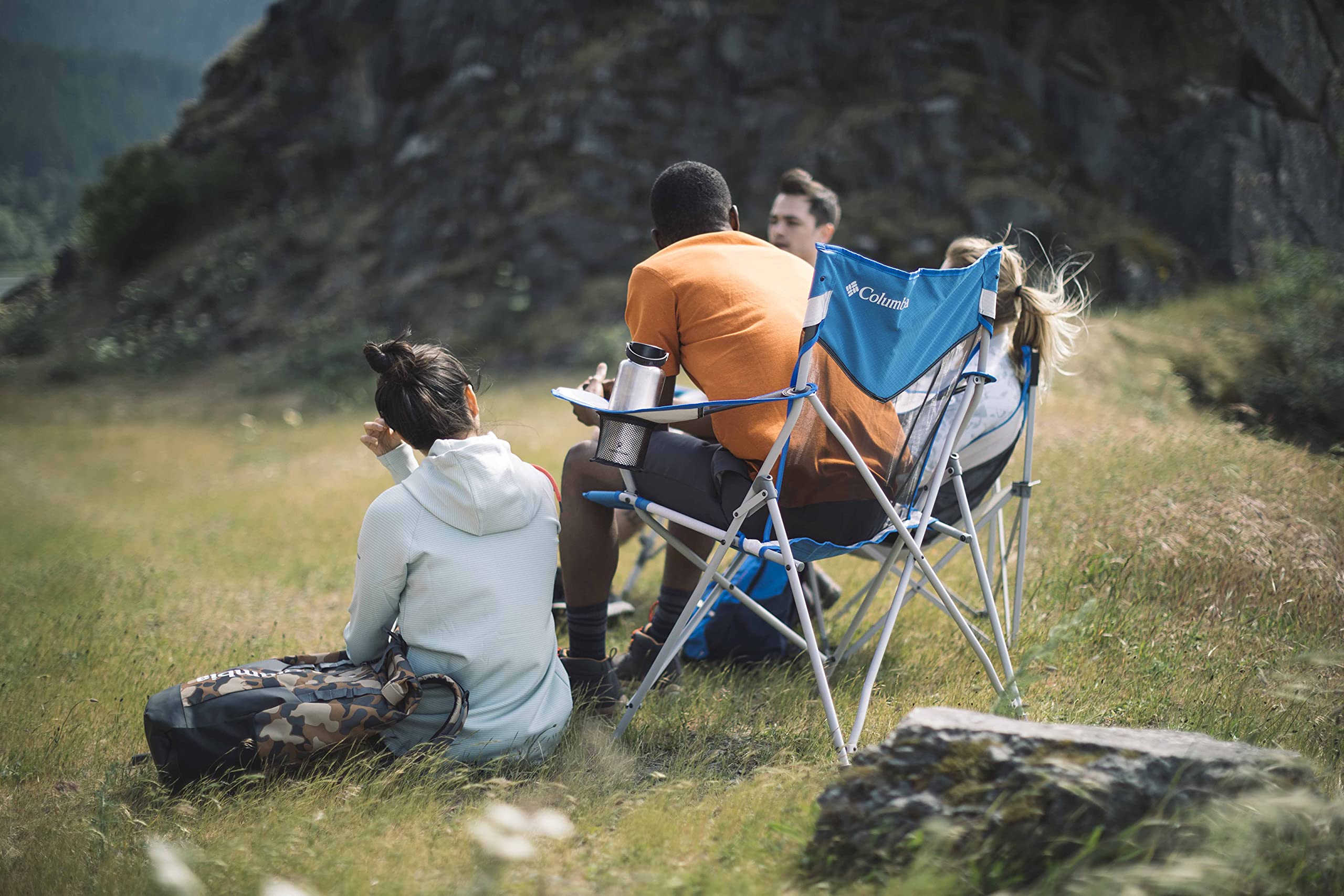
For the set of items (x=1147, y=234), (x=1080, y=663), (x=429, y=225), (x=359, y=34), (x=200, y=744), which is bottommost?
(x=1080, y=663)

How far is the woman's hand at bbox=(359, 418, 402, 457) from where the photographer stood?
2.72m

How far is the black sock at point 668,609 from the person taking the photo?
3.16 m

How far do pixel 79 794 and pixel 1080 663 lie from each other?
3062 mm

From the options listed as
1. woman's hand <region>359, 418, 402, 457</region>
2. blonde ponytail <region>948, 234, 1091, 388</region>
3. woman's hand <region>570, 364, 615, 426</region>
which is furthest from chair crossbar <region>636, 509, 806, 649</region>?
blonde ponytail <region>948, 234, 1091, 388</region>

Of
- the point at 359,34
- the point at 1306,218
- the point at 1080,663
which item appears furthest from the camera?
the point at 359,34

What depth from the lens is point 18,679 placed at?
11.1 ft

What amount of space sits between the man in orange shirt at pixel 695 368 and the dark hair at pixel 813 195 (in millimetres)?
1601

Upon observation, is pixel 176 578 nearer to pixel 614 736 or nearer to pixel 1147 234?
pixel 614 736

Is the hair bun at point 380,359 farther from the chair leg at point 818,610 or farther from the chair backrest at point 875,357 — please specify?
the chair leg at point 818,610

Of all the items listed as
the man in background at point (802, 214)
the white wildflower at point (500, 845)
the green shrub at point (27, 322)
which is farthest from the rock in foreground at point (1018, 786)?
the green shrub at point (27, 322)

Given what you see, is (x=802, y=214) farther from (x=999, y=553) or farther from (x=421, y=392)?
(x=421, y=392)

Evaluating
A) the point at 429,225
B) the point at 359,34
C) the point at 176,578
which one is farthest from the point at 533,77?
the point at 176,578

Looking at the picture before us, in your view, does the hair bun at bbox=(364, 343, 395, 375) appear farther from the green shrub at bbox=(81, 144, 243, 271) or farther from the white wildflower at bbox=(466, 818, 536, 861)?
the green shrub at bbox=(81, 144, 243, 271)

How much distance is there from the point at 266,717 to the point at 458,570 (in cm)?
58
